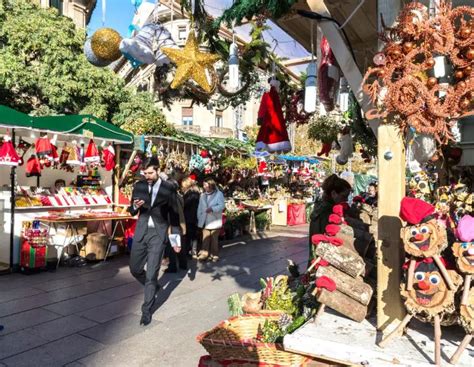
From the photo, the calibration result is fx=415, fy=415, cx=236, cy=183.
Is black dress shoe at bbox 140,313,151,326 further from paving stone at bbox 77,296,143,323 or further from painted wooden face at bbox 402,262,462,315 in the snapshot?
painted wooden face at bbox 402,262,462,315

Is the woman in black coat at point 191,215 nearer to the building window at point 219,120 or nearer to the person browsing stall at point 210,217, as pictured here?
the person browsing stall at point 210,217

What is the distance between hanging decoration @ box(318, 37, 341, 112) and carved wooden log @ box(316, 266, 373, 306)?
2274 mm

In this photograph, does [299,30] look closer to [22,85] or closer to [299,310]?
[299,310]

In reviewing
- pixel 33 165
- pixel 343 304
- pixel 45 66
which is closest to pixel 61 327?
pixel 343 304

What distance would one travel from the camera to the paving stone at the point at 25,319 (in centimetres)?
484

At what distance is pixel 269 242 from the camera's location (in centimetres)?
1209

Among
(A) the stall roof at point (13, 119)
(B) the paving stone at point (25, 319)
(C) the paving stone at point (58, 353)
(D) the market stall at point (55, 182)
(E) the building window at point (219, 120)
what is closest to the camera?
(C) the paving stone at point (58, 353)

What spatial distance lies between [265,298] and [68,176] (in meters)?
7.01

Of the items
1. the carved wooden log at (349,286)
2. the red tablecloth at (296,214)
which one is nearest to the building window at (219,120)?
the red tablecloth at (296,214)

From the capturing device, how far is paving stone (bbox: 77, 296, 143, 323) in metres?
5.24

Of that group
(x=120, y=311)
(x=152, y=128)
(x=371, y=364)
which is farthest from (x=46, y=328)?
(x=152, y=128)

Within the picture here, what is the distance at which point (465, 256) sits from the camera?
231 cm

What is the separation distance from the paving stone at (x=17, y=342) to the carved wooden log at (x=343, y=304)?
10.6 ft

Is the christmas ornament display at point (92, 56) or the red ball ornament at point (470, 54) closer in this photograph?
the red ball ornament at point (470, 54)
